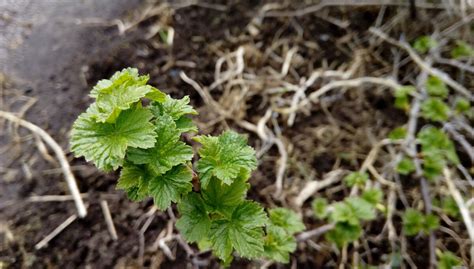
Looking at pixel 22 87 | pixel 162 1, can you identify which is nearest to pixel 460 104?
pixel 162 1

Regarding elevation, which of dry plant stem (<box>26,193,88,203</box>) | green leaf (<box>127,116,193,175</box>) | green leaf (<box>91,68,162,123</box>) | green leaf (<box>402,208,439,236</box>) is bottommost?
green leaf (<box>402,208,439,236</box>)

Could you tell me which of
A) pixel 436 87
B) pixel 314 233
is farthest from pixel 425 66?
pixel 314 233

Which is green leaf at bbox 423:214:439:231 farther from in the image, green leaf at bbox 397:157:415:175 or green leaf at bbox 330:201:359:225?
green leaf at bbox 330:201:359:225

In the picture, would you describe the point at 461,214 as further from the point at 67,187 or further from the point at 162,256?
the point at 67,187

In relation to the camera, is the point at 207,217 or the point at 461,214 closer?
the point at 207,217

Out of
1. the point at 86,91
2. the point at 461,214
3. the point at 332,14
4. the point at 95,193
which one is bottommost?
the point at 461,214

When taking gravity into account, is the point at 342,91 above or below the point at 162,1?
below

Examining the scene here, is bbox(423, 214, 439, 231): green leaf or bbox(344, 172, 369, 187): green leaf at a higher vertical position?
bbox(344, 172, 369, 187): green leaf

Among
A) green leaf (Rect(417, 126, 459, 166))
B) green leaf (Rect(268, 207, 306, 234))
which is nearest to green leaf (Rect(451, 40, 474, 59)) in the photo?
green leaf (Rect(417, 126, 459, 166))
